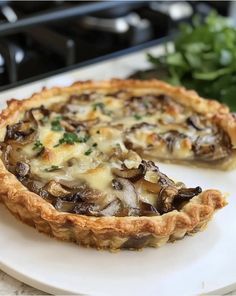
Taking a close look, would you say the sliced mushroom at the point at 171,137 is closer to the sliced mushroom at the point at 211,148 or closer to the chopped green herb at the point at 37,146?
the sliced mushroom at the point at 211,148

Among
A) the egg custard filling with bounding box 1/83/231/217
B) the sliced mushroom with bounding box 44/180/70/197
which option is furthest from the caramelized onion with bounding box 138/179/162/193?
the sliced mushroom with bounding box 44/180/70/197

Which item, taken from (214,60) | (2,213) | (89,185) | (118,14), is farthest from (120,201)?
(118,14)

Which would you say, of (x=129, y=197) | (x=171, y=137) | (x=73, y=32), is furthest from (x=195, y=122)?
(x=73, y=32)

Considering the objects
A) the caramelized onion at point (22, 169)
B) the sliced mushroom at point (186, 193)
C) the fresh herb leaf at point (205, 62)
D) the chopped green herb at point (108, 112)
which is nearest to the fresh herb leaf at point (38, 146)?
the caramelized onion at point (22, 169)

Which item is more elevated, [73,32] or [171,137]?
[171,137]

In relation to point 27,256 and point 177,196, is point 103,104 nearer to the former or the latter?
point 177,196

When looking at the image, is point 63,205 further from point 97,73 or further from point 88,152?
point 97,73

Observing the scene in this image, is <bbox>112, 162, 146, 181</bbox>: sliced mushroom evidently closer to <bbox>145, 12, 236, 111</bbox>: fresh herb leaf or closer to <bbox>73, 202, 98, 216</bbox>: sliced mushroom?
<bbox>73, 202, 98, 216</bbox>: sliced mushroom

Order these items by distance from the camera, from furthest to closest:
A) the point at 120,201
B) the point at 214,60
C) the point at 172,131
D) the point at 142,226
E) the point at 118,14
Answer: the point at 118,14 < the point at 214,60 < the point at 172,131 < the point at 120,201 < the point at 142,226
